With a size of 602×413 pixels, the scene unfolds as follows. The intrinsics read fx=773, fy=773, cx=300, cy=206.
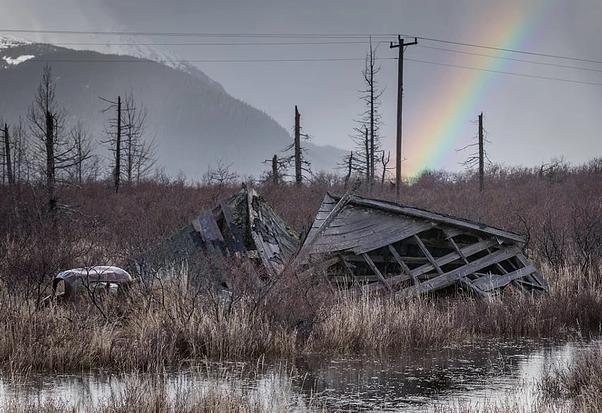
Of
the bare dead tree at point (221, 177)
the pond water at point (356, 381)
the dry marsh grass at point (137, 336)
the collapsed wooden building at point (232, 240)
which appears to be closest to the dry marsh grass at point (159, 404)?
the pond water at point (356, 381)

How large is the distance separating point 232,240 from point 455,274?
4.54 m

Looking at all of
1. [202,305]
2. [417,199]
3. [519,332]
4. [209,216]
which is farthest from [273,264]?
[417,199]

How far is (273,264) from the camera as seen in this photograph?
15.1m

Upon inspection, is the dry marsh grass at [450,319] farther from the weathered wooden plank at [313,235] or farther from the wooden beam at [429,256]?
the weathered wooden plank at [313,235]

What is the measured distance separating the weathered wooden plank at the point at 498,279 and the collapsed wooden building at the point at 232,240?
3.87 metres

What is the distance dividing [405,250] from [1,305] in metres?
9.33

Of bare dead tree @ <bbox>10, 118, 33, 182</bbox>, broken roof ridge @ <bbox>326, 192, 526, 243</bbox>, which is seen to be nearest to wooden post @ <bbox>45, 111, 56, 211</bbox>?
bare dead tree @ <bbox>10, 118, 33, 182</bbox>

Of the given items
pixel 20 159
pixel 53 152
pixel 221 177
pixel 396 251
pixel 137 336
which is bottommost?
pixel 137 336

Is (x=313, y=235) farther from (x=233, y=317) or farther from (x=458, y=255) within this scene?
(x=233, y=317)

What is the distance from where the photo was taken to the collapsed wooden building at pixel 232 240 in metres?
15.1

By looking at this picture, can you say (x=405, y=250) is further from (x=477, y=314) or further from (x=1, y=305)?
(x=1, y=305)

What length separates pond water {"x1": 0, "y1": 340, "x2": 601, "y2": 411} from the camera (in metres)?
8.68

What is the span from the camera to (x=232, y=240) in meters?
15.8

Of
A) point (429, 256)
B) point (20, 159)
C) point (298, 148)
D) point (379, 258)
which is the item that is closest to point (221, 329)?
point (429, 256)
